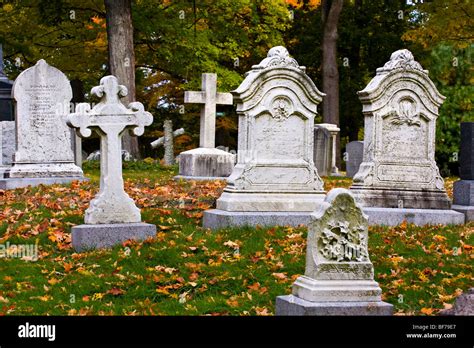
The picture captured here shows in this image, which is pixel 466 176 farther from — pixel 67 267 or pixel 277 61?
pixel 67 267

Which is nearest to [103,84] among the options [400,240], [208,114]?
[400,240]

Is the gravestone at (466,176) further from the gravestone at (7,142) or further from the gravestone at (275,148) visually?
the gravestone at (7,142)

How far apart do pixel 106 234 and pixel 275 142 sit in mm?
3027

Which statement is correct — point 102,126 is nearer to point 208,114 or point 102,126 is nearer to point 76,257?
point 76,257

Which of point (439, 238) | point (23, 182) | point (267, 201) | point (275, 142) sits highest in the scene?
point (275, 142)

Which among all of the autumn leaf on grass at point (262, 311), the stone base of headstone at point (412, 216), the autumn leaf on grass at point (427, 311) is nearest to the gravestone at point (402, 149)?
the stone base of headstone at point (412, 216)

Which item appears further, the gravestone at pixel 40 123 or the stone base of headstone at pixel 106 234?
the gravestone at pixel 40 123

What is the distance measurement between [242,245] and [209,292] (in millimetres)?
1666

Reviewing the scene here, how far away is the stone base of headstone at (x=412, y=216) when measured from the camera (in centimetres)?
1347

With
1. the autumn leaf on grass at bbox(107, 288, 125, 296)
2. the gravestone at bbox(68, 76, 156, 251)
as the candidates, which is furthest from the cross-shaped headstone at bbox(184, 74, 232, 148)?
the autumn leaf on grass at bbox(107, 288, 125, 296)

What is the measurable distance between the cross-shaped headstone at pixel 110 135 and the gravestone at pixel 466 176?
540 centimetres

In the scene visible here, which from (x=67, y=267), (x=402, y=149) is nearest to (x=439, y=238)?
(x=402, y=149)

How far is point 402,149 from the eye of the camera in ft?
45.6

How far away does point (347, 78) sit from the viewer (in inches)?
1373
